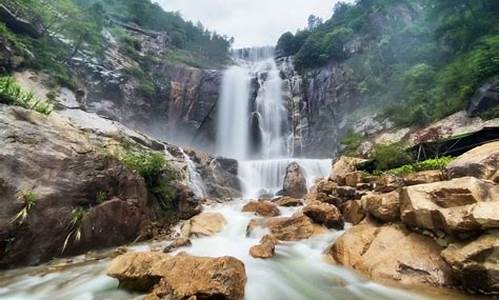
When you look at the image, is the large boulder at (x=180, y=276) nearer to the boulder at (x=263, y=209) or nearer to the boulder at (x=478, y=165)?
the boulder at (x=478, y=165)

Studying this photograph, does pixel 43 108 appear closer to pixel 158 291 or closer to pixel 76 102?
pixel 158 291

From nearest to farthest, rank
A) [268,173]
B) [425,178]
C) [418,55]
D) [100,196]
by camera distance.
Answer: [425,178]
[100,196]
[268,173]
[418,55]

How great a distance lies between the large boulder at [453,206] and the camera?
198 inches

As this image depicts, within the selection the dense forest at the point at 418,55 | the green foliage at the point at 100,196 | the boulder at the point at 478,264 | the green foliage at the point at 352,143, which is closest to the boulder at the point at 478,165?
the boulder at the point at 478,264

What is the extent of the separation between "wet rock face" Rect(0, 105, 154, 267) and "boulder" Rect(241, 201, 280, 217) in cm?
396

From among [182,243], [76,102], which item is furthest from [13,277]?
[76,102]

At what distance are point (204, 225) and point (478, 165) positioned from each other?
7.34 metres

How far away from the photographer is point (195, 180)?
55.3ft

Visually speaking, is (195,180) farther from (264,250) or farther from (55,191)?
(264,250)

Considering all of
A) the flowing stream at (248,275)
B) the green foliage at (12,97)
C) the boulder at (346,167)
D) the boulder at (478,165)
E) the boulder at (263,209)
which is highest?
the green foliage at (12,97)

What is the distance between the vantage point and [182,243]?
862cm

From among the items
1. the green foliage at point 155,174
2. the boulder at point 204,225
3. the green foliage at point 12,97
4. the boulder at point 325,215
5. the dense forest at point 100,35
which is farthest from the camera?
the dense forest at point 100,35

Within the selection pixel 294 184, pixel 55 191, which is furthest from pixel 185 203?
pixel 294 184

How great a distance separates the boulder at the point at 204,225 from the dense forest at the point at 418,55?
13.5 meters
